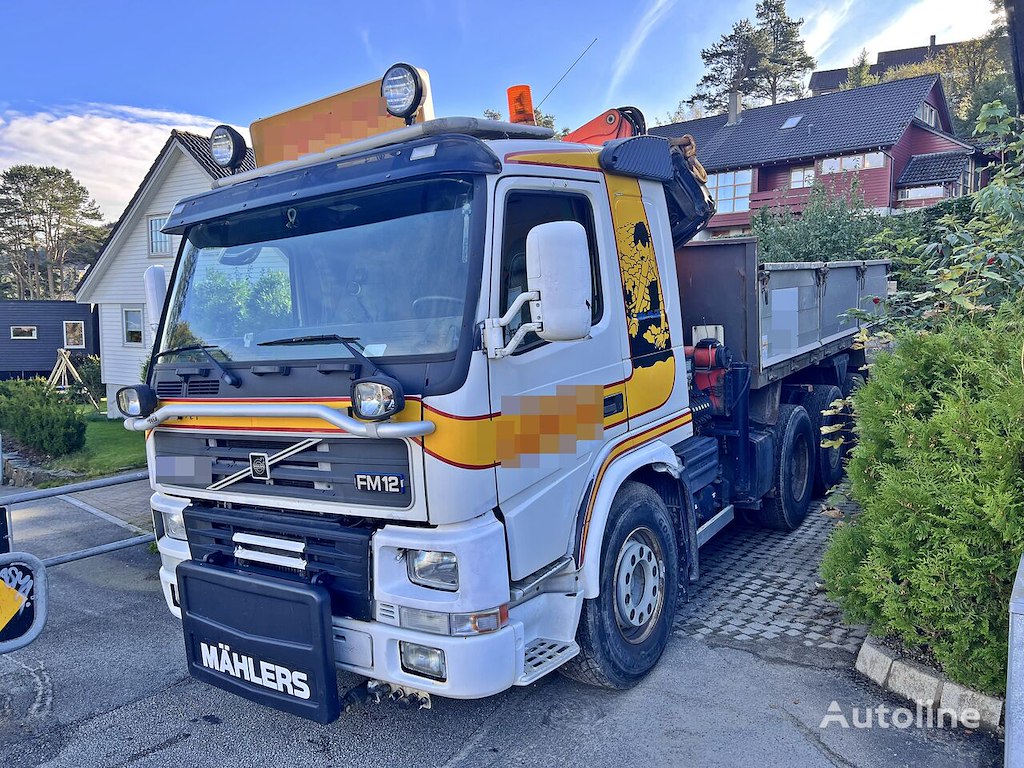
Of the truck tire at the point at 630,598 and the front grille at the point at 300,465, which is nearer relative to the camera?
the front grille at the point at 300,465

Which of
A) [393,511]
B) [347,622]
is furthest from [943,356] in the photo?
[347,622]

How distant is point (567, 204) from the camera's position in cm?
363

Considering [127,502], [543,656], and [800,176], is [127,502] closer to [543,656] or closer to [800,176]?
[543,656]

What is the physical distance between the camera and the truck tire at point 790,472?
614 cm

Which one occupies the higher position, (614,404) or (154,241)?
(154,241)

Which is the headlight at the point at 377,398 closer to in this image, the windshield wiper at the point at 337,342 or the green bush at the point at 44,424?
the windshield wiper at the point at 337,342

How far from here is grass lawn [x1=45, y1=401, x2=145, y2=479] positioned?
11992mm

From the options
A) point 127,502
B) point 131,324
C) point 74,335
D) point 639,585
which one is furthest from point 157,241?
point 639,585

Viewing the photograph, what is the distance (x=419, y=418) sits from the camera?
2.88 metres

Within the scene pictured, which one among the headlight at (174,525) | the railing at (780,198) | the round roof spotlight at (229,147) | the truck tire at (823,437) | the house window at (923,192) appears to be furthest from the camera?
the house window at (923,192)

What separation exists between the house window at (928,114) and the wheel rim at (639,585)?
32210 millimetres

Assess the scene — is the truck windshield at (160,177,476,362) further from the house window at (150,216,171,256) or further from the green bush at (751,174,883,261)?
the house window at (150,216,171,256)

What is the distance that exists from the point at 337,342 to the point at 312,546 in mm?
864

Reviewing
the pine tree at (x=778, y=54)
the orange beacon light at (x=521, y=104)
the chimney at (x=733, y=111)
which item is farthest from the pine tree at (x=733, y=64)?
the orange beacon light at (x=521, y=104)
